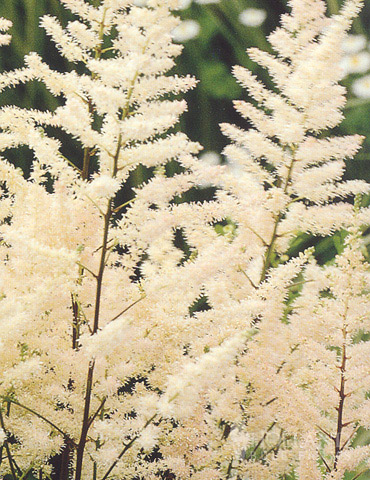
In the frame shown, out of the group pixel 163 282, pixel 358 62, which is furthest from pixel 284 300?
pixel 358 62

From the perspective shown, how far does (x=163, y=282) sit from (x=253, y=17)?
2.80 ft

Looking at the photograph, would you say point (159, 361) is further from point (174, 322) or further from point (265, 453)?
point (265, 453)

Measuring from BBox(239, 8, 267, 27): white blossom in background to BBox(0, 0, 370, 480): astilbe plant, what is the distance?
1.90ft

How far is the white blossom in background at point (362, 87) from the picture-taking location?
1.05 meters

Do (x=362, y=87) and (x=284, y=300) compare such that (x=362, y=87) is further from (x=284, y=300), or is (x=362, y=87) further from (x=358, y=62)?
(x=284, y=300)

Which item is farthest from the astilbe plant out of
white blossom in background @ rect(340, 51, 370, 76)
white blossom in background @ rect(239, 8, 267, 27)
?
white blossom in background @ rect(239, 8, 267, 27)

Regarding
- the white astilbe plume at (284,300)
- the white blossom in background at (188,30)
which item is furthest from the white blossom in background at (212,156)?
the white astilbe plume at (284,300)

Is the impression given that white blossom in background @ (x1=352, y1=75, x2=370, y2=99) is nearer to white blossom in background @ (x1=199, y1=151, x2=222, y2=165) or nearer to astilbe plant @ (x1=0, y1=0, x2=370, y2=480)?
white blossom in background @ (x1=199, y1=151, x2=222, y2=165)

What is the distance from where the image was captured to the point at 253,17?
118 centimetres

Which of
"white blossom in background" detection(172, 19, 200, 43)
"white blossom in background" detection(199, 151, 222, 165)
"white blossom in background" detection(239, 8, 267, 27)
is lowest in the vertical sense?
"white blossom in background" detection(199, 151, 222, 165)

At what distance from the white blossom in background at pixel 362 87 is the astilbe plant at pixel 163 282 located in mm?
462

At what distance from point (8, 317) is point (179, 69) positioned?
0.84 metres

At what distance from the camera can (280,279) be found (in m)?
0.53

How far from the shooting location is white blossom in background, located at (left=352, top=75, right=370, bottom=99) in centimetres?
105
